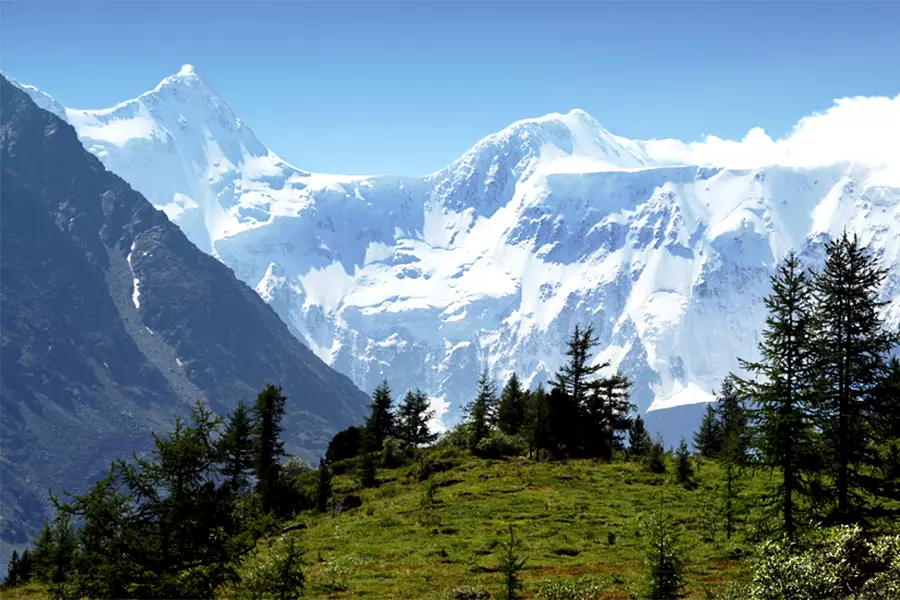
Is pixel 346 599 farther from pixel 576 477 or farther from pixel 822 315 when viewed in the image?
pixel 576 477

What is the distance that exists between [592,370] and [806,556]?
2464 inches

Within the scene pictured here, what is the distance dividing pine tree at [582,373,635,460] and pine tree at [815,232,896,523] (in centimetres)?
3610

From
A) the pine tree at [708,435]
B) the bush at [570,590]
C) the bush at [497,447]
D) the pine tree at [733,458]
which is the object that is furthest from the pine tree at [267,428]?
the bush at [570,590]

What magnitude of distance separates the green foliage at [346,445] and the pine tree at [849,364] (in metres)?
67.9

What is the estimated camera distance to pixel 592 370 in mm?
82562

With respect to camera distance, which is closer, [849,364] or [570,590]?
[570,590]

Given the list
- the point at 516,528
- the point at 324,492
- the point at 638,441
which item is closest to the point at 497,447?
the point at 638,441

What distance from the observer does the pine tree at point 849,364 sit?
37094mm

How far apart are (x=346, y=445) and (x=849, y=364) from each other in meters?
73.5

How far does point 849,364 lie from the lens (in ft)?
124

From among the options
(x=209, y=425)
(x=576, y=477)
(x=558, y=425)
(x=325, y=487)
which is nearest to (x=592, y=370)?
(x=558, y=425)

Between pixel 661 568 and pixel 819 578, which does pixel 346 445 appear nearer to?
pixel 661 568

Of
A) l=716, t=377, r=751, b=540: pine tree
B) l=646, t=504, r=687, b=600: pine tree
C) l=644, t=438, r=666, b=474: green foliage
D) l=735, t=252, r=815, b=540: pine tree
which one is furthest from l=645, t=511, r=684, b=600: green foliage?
l=644, t=438, r=666, b=474: green foliage

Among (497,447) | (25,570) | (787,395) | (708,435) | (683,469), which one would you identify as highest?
(708,435)
